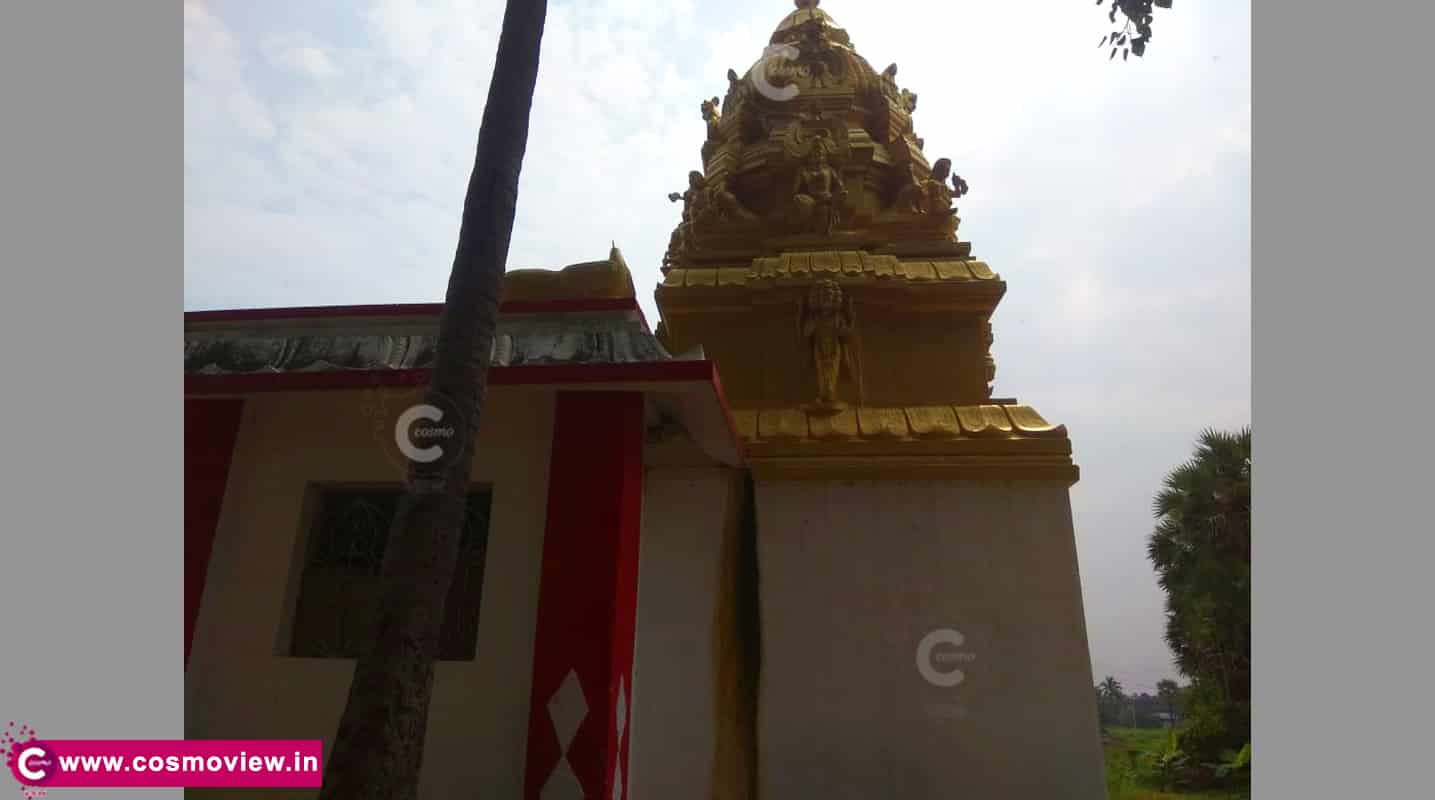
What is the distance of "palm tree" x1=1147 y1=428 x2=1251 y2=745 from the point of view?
49.3 ft

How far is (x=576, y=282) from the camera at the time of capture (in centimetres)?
577

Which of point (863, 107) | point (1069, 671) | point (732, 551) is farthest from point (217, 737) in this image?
point (863, 107)

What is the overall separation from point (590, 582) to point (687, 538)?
6.65ft

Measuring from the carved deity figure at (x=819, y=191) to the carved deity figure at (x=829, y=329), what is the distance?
1.20 metres

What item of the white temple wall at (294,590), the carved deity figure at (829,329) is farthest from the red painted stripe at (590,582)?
the carved deity figure at (829,329)

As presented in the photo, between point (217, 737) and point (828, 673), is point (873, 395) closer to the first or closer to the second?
point (828, 673)

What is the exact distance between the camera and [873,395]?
25.7ft

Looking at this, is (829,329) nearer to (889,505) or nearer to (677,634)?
(889,505)

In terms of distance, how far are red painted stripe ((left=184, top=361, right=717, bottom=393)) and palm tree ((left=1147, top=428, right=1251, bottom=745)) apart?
45.8ft

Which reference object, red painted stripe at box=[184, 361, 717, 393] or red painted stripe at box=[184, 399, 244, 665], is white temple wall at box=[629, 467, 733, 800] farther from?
red painted stripe at box=[184, 399, 244, 665]

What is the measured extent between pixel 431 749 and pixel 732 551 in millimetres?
2789

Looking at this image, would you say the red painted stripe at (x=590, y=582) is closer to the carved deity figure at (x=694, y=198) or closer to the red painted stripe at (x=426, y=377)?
the red painted stripe at (x=426, y=377)
